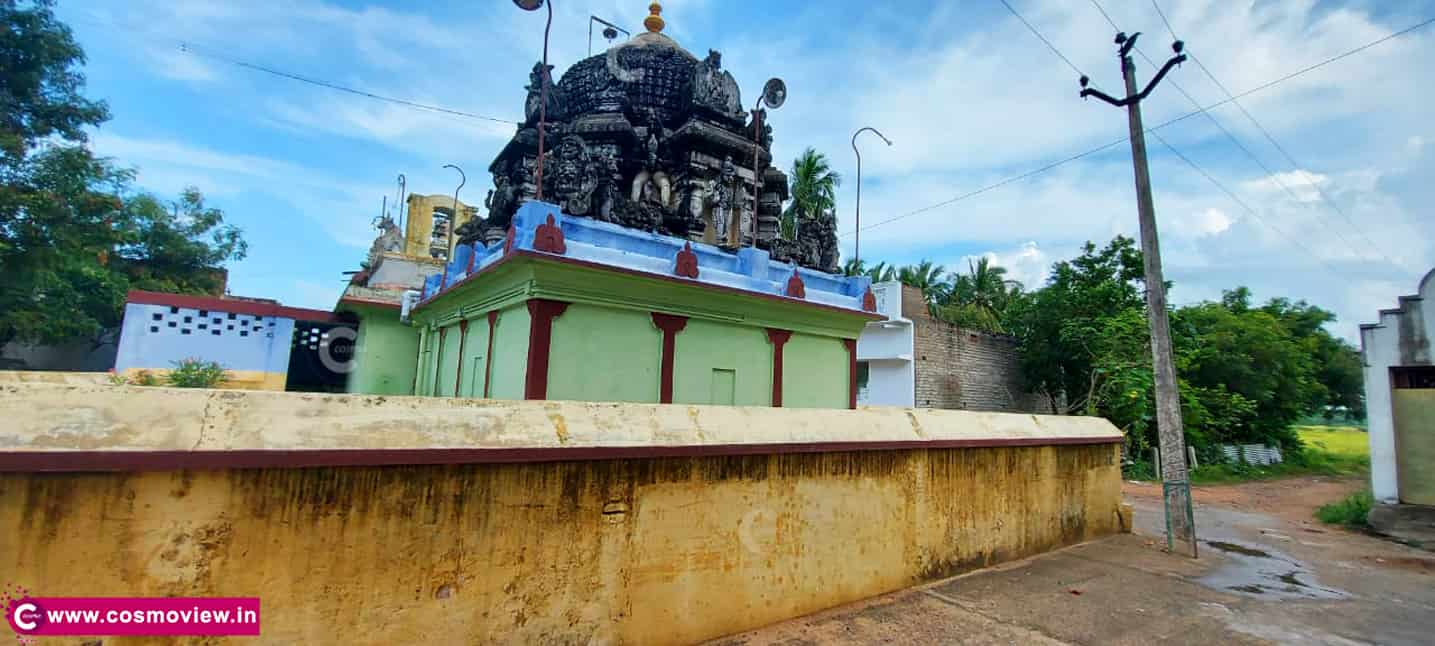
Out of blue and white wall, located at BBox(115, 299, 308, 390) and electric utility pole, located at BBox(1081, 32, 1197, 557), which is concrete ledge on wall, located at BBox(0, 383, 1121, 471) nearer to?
electric utility pole, located at BBox(1081, 32, 1197, 557)

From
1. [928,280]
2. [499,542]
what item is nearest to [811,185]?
[928,280]

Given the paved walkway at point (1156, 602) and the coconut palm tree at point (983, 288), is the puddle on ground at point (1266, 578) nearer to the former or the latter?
the paved walkway at point (1156, 602)

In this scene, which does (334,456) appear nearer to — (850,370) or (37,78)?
(850,370)

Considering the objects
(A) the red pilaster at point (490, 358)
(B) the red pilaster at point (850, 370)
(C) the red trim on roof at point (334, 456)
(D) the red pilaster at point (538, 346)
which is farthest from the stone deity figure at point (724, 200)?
(C) the red trim on roof at point (334, 456)

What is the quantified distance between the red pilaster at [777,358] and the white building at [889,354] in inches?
331

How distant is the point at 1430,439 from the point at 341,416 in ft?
45.1

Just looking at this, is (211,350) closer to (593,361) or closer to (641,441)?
(593,361)

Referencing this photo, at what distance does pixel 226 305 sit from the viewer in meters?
11.3

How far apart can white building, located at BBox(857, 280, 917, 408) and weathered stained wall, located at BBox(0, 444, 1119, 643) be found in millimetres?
12109

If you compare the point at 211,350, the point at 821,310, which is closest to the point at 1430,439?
the point at 821,310

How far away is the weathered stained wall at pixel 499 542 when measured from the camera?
2604 mm

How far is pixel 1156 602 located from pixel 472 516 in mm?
5774

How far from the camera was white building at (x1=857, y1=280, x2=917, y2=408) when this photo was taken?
56.6 ft

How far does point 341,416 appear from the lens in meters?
3.12
